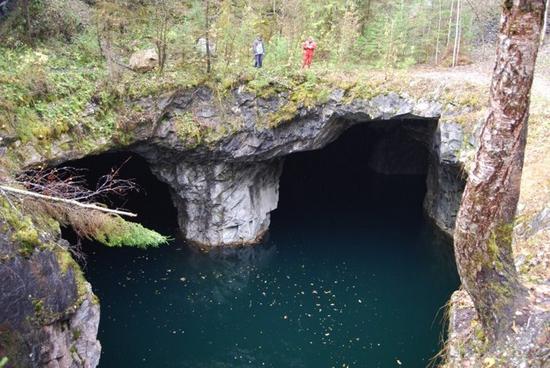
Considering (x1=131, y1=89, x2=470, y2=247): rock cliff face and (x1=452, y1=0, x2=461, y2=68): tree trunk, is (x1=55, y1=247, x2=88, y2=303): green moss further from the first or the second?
(x1=452, y1=0, x2=461, y2=68): tree trunk

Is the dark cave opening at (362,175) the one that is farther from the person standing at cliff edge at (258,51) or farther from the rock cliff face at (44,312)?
the rock cliff face at (44,312)

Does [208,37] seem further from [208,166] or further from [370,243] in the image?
[370,243]

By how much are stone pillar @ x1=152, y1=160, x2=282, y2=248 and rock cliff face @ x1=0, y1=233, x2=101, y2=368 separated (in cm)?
922

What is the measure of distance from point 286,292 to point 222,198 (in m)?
4.66

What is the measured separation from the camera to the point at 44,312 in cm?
806

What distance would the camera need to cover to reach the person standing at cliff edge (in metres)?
17.0

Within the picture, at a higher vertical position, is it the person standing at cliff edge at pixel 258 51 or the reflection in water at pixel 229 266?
the person standing at cliff edge at pixel 258 51

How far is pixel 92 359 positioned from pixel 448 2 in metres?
20.4

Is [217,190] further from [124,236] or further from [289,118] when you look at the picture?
[124,236]

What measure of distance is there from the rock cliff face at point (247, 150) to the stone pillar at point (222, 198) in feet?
0.13

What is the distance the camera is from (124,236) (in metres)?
7.98

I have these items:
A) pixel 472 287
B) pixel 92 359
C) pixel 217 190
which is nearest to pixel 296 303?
pixel 217 190

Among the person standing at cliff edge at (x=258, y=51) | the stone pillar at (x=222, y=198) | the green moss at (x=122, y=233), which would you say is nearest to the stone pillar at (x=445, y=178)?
the person standing at cliff edge at (x=258, y=51)

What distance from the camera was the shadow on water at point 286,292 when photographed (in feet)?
44.4
